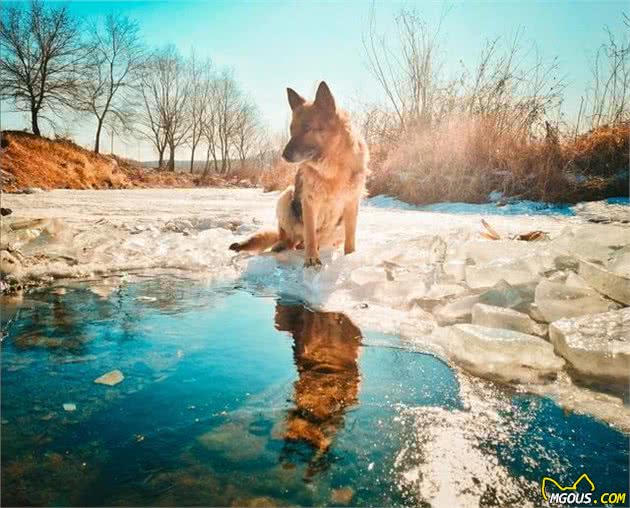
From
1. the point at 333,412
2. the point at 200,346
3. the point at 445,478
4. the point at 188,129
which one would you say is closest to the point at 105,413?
the point at 200,346

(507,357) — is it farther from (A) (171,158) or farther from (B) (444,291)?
(A) (171,158)

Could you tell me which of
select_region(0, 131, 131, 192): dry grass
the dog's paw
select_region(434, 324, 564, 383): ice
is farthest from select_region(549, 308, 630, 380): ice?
select_region(0, 131, 131, 192): dry grass

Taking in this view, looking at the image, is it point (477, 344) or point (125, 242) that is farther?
point (125, 242)

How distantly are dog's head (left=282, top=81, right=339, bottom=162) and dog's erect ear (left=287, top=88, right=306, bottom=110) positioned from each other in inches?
6.1

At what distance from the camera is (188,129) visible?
43531 millimetres

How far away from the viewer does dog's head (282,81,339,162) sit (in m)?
3.46

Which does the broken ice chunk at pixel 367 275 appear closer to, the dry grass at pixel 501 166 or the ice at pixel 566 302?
the ice at pixel 566 302

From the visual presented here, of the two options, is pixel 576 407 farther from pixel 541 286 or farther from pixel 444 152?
pixel 444 152

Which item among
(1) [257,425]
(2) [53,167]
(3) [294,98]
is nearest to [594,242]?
(1) [257,425]

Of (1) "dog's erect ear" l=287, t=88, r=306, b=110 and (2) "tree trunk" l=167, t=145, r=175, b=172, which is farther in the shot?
(2) "tree trunk" l=167, t=145, r=175, b=172

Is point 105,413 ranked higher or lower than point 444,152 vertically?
lower

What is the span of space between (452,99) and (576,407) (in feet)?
37.7

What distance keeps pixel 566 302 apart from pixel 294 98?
114 inches

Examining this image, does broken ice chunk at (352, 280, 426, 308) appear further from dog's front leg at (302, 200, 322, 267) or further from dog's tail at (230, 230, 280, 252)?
dog's tail at (230, 230, 280, 252)
